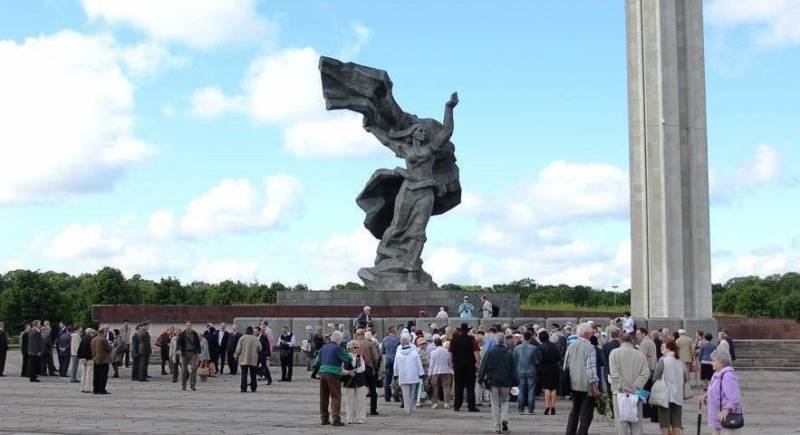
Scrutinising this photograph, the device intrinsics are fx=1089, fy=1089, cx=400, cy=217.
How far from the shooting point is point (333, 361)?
53.7 feet

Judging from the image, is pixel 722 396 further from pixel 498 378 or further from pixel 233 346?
pixel 233 346

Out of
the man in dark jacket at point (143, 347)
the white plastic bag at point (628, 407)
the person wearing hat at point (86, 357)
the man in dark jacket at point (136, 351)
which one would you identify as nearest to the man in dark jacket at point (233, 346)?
the man in dark jacket at point (143, 347)

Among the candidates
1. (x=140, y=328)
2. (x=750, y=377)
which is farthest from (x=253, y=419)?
(x=750, y=377)

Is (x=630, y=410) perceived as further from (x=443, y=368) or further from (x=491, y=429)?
(x=443, y=368)

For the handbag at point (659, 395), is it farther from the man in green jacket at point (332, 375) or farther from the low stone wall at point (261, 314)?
the low stone wall at point (261, 314)

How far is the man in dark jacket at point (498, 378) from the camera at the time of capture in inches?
605

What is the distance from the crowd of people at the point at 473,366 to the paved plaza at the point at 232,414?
467 millimetres

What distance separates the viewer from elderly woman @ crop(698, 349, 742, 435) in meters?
10.6

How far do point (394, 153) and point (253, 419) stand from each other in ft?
55.8

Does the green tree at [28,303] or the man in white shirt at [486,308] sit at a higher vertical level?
the green tree at [28,303]

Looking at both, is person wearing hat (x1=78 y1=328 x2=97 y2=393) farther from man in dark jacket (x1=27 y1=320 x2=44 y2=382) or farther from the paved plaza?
man in dark jacket (x1=27 y1=320 x2=44 y2=382)

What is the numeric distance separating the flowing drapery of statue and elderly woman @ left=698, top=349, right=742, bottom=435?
20950 mm

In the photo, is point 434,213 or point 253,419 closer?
point 253,419

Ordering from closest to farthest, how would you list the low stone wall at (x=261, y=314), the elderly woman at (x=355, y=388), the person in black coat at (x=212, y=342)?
the elderly woman at (x=355, y=388), the person in black coat at (x=212, y=342), the low stone wall at (x=261, y=314)
